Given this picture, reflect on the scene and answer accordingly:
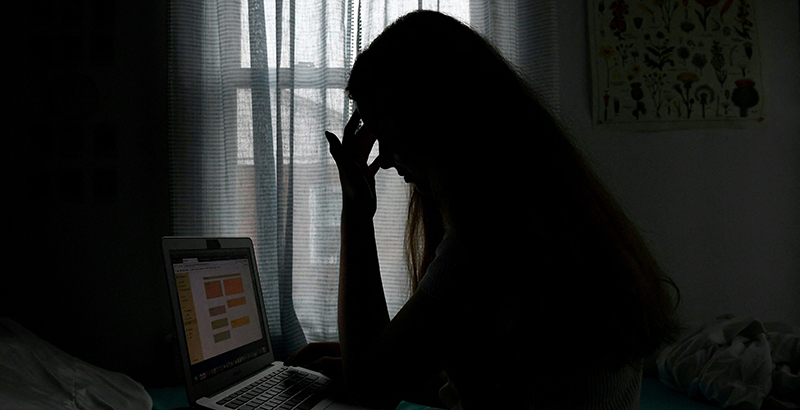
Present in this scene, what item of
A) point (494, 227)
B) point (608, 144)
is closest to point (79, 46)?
point (494, 227)

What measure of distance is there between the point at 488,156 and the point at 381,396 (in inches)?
13.8

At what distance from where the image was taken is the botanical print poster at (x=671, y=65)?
165cm

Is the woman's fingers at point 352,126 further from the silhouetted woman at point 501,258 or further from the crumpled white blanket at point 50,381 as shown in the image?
the crumpled white blanket at point 50,381

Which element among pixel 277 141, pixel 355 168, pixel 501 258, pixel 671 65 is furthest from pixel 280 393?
pixel 671 65

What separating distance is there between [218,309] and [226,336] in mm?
60

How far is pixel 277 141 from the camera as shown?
1469 millimetres

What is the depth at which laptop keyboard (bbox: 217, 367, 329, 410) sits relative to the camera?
814 millimetres

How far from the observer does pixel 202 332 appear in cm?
88

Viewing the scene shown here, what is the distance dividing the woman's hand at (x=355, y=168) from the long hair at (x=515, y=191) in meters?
0.15

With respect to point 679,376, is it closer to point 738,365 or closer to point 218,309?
point 738,365

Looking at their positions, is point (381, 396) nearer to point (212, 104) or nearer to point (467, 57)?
point (467, 57)

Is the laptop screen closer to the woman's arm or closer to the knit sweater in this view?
the woman's arm

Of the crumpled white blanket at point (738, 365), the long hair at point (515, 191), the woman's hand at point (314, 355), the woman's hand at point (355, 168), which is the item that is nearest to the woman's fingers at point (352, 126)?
the woman's hand at point (355, 168)

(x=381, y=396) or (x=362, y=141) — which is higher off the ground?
(x=362, y=141)
